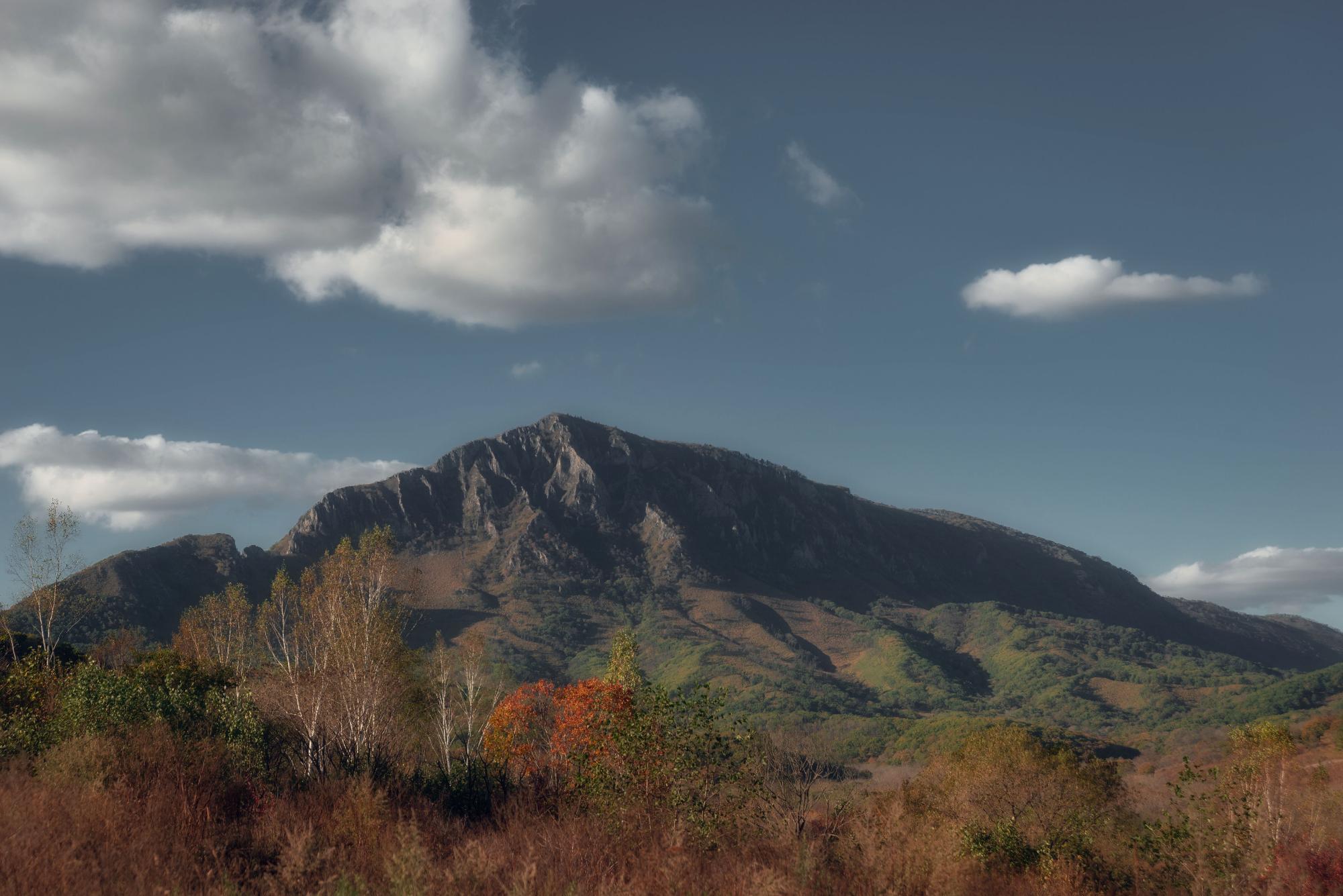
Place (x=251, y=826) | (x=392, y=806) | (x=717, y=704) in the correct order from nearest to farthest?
1. (x=251, y=826)
2. (x=392, y=806)
3. (x=717, y=704)

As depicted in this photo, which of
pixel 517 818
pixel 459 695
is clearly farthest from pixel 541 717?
pixel 517 818

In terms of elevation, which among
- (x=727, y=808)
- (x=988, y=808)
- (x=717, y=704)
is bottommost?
(x=988, y=808)

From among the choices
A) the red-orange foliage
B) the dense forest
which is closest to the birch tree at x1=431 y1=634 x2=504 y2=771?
the red-orange foliage

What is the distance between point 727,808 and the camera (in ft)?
58.8

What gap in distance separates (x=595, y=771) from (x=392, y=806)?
437cm

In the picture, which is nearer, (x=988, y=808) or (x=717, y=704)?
(x=717, y=704)

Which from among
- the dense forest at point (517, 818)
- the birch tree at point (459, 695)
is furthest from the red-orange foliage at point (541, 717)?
the dense forest at point (517, 818)

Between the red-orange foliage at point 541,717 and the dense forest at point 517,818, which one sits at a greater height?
the dense forest at point 517,818

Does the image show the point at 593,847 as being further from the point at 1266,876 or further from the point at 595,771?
the point at 1266,876

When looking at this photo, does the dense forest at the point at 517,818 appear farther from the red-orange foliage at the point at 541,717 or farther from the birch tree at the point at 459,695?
the birch tree at the point at 459,695

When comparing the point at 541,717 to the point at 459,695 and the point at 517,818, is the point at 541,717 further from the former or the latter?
the point at 517,818

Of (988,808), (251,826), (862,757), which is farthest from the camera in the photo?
(862,757)

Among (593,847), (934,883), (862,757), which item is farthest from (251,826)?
(862,757)

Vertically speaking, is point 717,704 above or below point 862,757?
above
